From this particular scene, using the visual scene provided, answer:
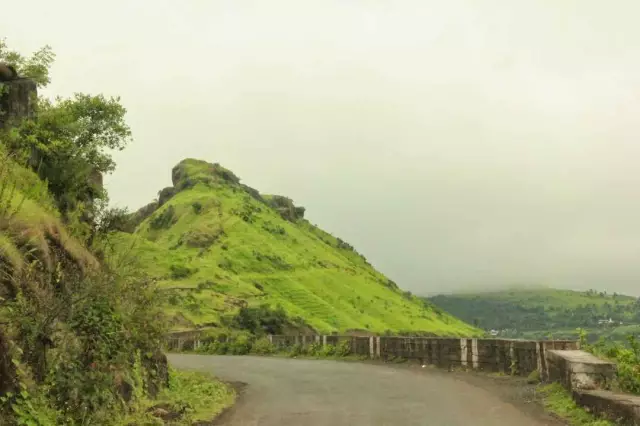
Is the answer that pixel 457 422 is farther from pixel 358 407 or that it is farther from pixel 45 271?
pixel 45 271

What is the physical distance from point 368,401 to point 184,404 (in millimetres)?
4306

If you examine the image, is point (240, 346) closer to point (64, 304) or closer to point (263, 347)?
point (263, 347)

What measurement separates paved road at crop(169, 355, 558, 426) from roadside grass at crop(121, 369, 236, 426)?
47cm

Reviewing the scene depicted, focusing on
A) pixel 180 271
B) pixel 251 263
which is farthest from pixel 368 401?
pixel 251 263

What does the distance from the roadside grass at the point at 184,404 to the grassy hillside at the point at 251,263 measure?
3743 centimetres

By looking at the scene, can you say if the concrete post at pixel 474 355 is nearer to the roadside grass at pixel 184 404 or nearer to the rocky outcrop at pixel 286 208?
the roadside grass at pixel 184 404

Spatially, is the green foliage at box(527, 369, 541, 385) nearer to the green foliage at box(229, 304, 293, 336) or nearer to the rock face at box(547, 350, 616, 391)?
the rock face at box(547, 350, 616, 391)

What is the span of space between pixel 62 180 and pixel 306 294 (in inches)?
2740

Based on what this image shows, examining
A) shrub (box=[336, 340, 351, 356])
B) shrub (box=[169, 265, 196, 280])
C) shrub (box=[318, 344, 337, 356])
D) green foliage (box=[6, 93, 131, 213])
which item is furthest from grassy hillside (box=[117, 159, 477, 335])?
green foliage (box=[6, 93, 131, 213])

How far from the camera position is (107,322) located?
1025 centimetres

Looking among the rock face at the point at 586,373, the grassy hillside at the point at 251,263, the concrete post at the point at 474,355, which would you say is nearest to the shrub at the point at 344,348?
the concrete post at the point at 474,355

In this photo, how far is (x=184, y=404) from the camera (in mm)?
11867

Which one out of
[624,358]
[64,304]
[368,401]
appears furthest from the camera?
[368,401]

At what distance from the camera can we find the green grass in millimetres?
10258
